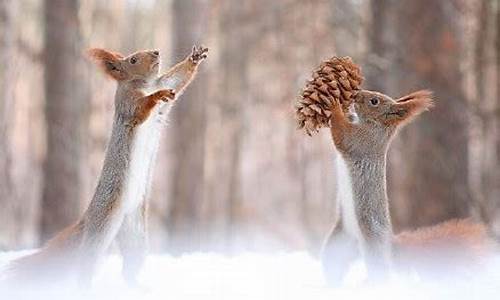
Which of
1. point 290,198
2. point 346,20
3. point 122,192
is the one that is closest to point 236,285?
point 122,192

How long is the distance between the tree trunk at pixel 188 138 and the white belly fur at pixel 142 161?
526 centimetres

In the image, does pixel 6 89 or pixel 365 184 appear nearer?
pixel 365 184

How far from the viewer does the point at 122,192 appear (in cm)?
304

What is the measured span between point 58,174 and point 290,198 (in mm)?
12377

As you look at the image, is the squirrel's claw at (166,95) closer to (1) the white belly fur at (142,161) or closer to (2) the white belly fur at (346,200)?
(1) the white belly fur at (142,161)

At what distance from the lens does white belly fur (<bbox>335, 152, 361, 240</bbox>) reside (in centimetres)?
307

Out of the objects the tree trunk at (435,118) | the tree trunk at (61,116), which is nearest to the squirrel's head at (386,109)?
the tree trunk at (435,118)

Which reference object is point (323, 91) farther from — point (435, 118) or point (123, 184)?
point (435, 118)

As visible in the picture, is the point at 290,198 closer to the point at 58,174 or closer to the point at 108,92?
the point at 108,92

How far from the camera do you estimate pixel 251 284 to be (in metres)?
3.10

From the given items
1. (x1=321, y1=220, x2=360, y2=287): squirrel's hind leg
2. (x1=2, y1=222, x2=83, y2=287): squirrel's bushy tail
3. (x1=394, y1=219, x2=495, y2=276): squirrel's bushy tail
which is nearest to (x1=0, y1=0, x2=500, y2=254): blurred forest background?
(x1=321, y1=220, x2=360, y2=287): squirrel's hind leg

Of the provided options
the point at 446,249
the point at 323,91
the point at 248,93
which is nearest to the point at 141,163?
the point at 323,91

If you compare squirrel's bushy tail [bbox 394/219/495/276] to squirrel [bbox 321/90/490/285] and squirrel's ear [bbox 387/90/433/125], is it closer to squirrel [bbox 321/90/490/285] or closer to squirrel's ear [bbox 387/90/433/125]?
squirrel [bbox 321/90/490/285]

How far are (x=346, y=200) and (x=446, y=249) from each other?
0.46 metres
